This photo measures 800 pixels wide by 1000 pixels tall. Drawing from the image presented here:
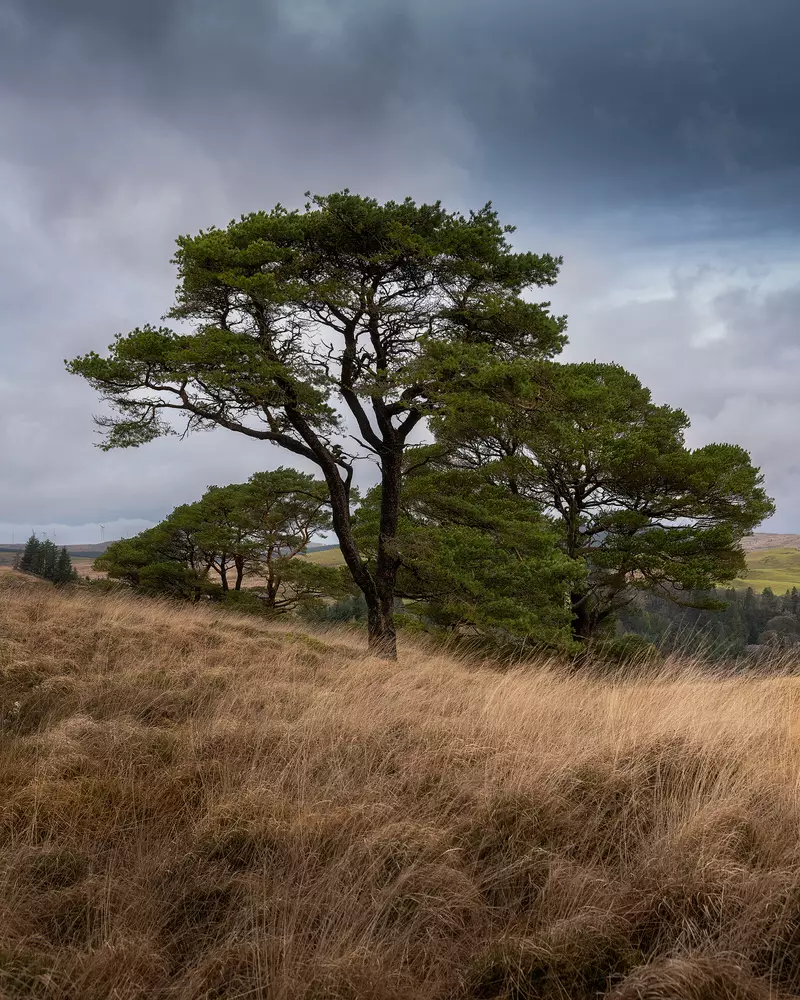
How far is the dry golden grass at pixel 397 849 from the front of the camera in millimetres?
2350

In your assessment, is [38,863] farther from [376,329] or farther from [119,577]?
[119,577]

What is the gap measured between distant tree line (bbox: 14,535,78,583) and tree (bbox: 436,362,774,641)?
114 ft

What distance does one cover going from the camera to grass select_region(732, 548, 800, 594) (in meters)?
122

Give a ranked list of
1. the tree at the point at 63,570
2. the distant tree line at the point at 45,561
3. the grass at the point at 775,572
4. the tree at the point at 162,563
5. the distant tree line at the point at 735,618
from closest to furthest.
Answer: the tree at the point at 162,563 → the distant tree line at the point at 735,618 → the tree at the point at 63,570 → the distant tree line at the point at 45,561 → the grass at the point at 775,572

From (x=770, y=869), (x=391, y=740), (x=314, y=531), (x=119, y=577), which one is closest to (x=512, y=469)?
(x=314, y=531)

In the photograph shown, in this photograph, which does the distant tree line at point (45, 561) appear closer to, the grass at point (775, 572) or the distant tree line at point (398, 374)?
the distant tree line at point (398, 374)

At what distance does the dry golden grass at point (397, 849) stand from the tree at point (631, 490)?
40.9 feet

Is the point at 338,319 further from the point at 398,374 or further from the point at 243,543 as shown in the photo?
the point at 243,543

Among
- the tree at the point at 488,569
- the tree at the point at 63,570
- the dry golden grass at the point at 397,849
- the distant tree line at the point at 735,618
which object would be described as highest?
the tree at the point at 488,569

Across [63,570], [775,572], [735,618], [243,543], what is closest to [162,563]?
[243,543]

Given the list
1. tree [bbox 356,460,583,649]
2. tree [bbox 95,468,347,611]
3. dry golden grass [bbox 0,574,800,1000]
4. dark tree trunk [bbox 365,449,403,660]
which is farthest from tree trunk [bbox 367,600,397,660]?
tree [bbox 95,468,347,611]

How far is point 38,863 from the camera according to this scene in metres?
2.95

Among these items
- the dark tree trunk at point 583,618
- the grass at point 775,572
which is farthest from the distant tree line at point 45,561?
the grass at point 775,572

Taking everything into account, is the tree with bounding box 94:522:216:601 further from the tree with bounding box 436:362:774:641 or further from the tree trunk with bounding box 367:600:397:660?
the tree trunk with bounding box 367:600:397:660
